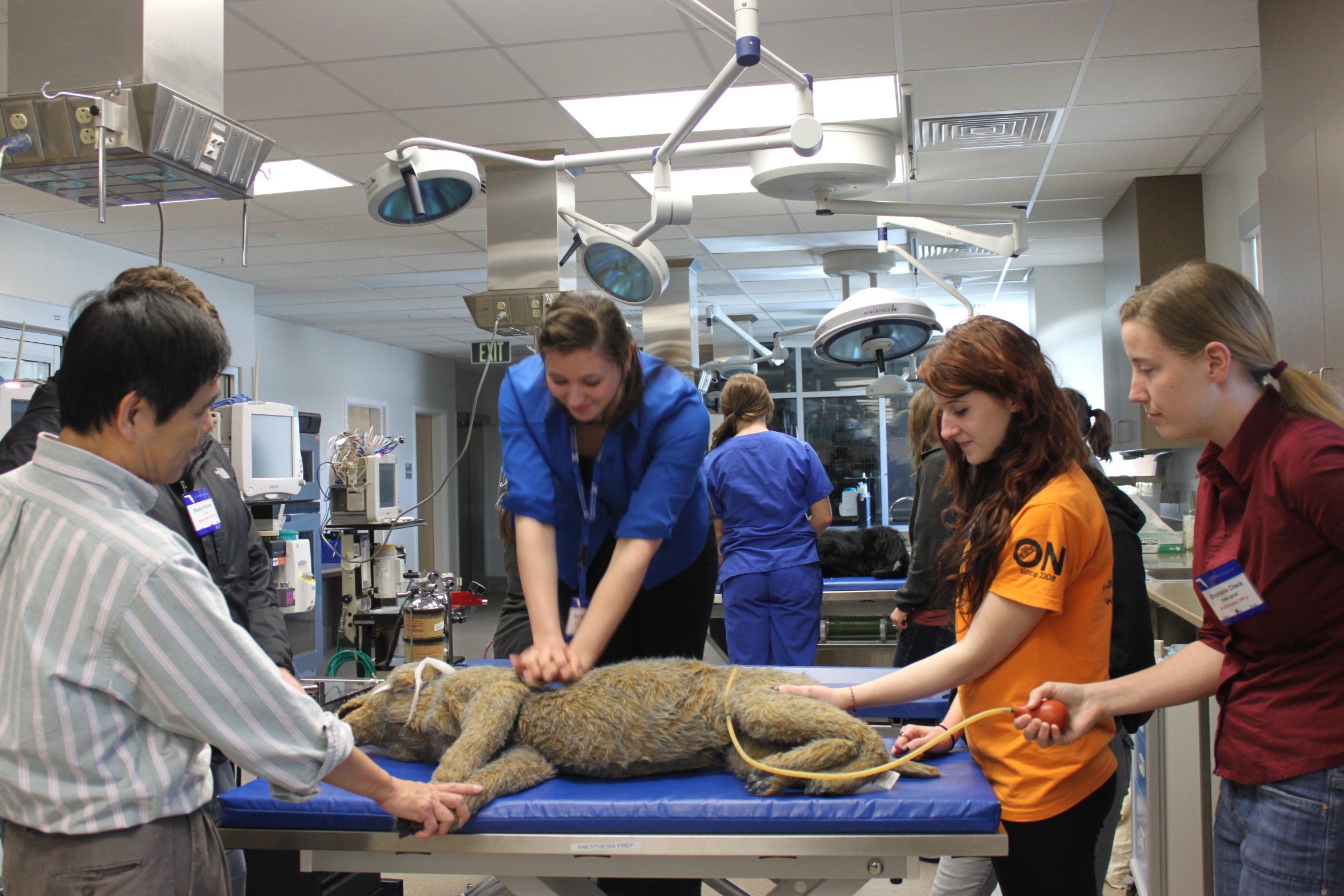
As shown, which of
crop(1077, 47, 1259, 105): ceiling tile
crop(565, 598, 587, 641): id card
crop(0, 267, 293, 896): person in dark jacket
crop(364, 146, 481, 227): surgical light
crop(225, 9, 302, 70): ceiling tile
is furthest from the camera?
crop(1077, 47, 1259, 105): ceiling tile

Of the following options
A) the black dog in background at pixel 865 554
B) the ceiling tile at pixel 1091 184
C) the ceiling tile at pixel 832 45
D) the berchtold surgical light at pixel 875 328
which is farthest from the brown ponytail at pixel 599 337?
the ceiling tile at pixel 1091 184

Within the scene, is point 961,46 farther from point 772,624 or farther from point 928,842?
point 928,842

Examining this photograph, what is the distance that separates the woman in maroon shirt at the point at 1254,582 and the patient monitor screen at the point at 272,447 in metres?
4.32

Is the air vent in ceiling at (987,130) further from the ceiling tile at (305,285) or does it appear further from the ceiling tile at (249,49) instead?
the ceiling tile at (305,285)

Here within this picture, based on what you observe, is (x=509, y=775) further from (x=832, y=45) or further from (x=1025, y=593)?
(x=832, y=45)

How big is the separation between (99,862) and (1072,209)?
21.0ft

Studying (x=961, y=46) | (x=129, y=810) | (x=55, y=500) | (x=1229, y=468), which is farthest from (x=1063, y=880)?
(x=961, y=46)

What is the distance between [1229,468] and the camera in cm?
123

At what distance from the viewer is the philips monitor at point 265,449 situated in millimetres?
4621

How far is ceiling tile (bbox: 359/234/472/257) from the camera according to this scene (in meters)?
6.23

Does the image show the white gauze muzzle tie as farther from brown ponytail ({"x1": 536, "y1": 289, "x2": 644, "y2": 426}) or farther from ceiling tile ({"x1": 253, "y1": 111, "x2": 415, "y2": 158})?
ceiling tile ({"x1": 253, "y1": 111, "x2": 415, "y2": 158})

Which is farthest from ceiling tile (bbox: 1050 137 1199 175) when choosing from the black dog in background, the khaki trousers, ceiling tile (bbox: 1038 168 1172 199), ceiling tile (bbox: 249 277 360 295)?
ceiling tile (bbox: 249 277 360 295)

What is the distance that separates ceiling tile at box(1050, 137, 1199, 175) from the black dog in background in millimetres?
2242

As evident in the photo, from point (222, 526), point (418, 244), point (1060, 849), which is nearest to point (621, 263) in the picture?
point (222, 526)
